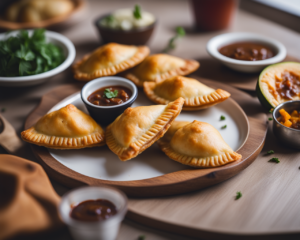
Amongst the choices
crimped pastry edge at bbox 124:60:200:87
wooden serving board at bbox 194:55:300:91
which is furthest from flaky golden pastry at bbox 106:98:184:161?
wooden serving board at bbox 194:55:300:91

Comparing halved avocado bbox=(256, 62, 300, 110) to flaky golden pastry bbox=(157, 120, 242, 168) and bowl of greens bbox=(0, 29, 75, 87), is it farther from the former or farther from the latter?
bowl of greens bbox=(0, 29, 75, 87)

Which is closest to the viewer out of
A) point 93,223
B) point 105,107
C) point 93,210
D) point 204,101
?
point 93,223

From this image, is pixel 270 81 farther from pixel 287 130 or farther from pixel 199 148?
pixel 199 148

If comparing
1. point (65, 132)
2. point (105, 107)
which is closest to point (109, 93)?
point (105, 107)

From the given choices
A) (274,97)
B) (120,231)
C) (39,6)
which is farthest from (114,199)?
(39,6)

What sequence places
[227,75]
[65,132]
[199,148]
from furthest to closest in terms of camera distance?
[227,75] < [65,132] < [199,148]

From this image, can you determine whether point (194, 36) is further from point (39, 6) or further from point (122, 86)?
point (39, 6)
